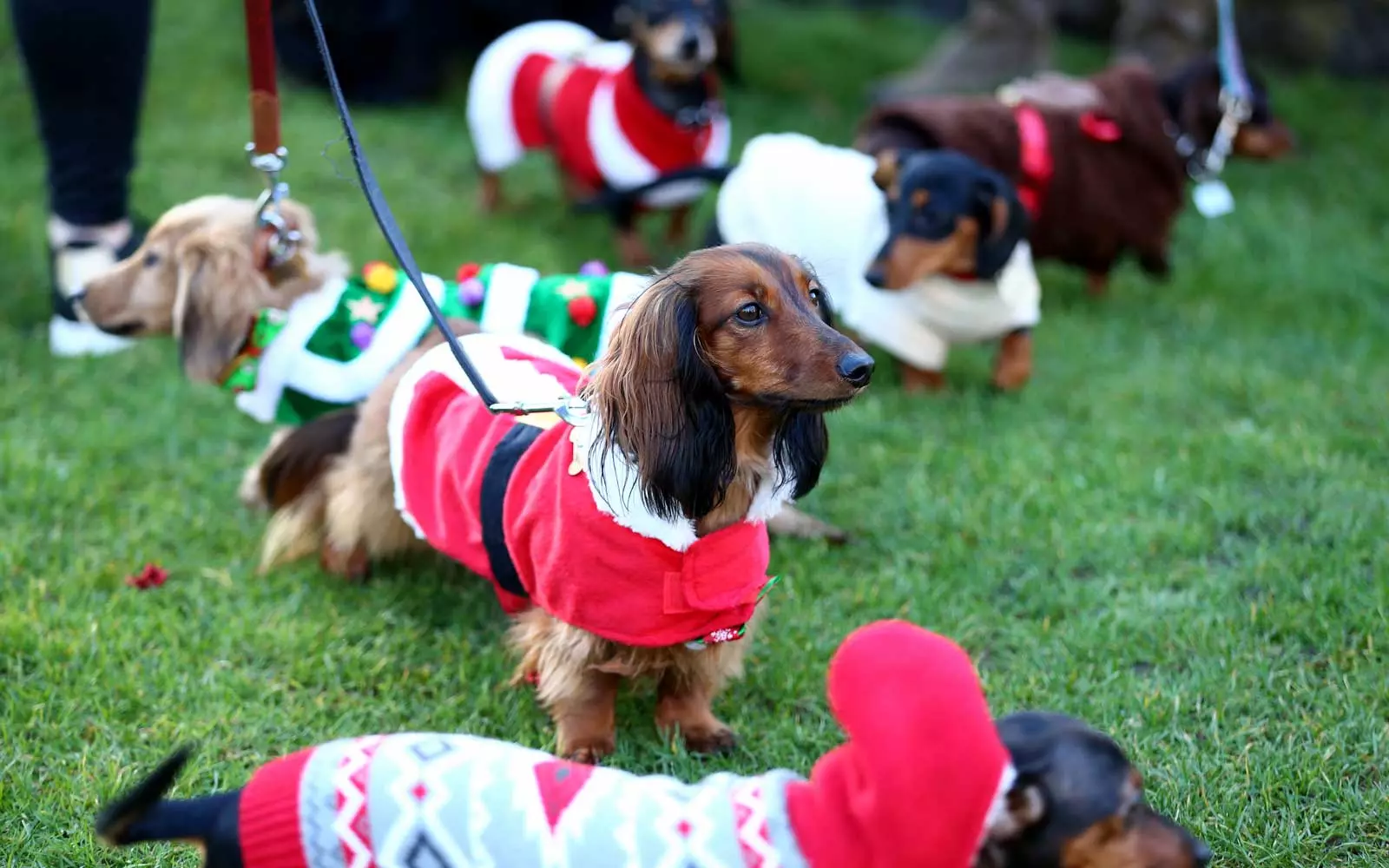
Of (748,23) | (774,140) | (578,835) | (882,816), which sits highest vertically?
(882,816)

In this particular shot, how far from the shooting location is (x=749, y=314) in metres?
2.28

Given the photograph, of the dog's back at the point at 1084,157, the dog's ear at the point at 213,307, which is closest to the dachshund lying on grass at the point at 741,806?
the dog's ear at the point at 213,307

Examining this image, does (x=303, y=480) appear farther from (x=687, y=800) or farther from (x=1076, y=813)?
(x=1076, y=813)

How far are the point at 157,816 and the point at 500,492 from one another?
3.17 feet

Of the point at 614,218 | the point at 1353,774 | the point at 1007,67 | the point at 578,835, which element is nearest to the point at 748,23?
the point at 1007,67

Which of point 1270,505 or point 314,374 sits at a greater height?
point 314,374

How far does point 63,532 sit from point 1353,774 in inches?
124

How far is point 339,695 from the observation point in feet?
9.15

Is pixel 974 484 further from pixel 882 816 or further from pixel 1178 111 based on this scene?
pixel 1178 111

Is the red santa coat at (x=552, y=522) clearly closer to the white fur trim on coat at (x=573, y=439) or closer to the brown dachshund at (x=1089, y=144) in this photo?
the white fur trim on coat at (x=573, y=439)

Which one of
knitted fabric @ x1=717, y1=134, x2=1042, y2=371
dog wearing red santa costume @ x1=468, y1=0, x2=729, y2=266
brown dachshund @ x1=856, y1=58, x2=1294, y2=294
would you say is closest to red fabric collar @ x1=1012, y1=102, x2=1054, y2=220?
brown dachshund @ x1=856, y1=58, x2=1294, y2=294

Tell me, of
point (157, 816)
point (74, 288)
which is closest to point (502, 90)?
point (74, 288)

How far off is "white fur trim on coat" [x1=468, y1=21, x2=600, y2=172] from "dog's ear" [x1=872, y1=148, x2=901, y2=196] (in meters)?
2.08

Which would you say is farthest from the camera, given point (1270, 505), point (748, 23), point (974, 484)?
point (748, 23)
